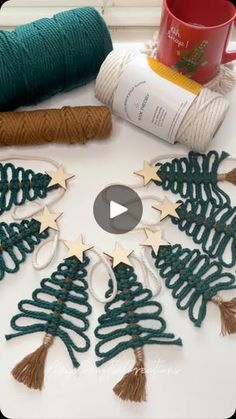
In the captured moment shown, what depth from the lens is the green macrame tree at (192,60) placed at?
0.69 m

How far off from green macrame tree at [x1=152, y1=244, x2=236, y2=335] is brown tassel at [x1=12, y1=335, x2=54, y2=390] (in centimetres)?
19

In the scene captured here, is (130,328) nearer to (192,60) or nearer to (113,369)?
(113,369)

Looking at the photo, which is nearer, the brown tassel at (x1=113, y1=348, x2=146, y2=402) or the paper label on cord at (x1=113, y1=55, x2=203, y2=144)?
the brown tassel at (x1=113, y1=348, x2=146, y2=402)

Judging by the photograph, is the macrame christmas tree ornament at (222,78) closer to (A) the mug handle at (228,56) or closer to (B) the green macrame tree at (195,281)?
(A) the mug handle at (228,56)

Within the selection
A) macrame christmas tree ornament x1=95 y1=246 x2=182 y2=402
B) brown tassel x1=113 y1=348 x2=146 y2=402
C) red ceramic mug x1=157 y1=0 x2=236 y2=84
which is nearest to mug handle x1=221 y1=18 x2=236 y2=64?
red ceramic mug x1=157 y1=0 x2=236 y2=84

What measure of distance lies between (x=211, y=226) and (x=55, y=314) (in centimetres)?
25

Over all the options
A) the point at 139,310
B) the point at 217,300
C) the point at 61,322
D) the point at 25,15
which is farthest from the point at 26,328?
the point at 25,15

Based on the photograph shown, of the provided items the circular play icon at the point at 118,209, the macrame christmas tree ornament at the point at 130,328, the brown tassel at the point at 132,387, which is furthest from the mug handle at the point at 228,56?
the brown tassel at the point at 132,387

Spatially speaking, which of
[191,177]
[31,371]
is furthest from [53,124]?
[31,371]

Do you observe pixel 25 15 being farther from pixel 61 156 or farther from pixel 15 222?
pixel 15 222

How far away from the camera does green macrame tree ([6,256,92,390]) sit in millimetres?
601

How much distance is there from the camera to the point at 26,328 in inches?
24.6

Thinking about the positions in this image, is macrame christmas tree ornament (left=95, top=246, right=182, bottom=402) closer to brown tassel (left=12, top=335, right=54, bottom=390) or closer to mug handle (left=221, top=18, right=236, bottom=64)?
brown tassel (left=12, top=335, right=54, bottom=390)

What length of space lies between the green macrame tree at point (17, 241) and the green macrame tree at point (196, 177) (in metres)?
0.20
